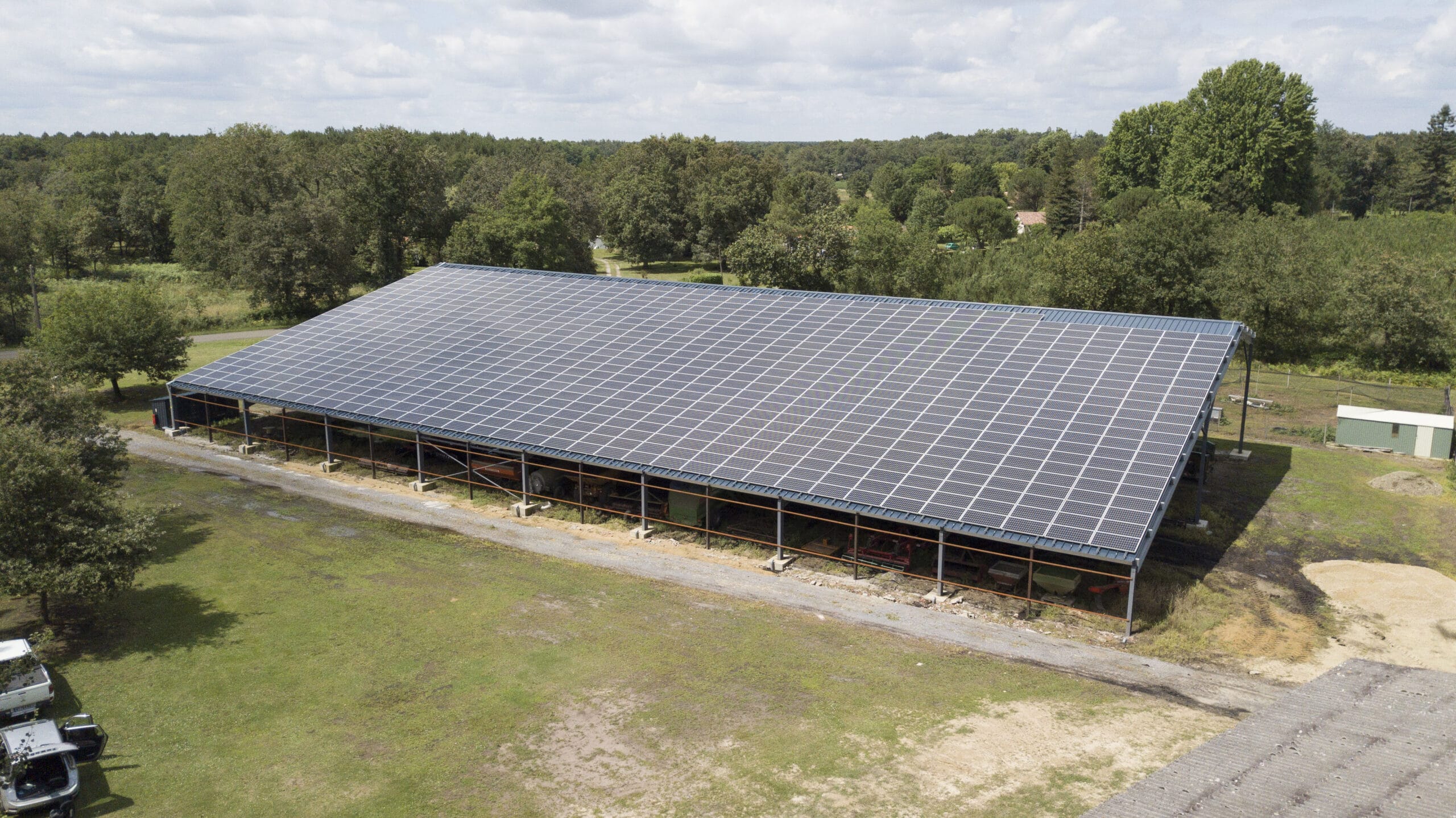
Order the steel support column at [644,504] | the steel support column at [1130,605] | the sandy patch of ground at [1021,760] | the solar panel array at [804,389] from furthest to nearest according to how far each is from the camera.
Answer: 1. the steel support column at [644,504]
2. the solar panel array at [804,389]
3. the steel support column at [1130,605]
4. the sandy patch of ground at [1021,760]

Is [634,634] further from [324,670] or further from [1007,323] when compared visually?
[1007,323]

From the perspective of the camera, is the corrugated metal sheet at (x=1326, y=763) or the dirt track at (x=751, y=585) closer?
the corrugated metal sheet at (x=1326, y=763)

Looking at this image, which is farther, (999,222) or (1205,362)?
(999,222)

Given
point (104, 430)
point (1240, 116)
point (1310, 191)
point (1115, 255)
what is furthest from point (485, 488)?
point (1310, 191)

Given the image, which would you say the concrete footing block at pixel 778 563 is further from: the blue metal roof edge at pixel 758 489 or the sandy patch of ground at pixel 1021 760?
the sandy patch of ground at pixel 1021 760

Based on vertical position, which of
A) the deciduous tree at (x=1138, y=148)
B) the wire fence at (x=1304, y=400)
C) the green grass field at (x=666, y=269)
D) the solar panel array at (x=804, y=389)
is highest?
the deciduous tree at (x=1138, y=148)

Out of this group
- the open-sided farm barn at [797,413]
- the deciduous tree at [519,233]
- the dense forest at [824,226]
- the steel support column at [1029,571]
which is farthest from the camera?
the deciduous tree at [519,233]

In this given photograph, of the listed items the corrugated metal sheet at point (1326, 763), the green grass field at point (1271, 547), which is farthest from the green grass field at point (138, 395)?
the corrugated metal sheet at point (1326, 763)

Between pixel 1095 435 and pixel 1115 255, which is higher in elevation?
pixel 1115 255
